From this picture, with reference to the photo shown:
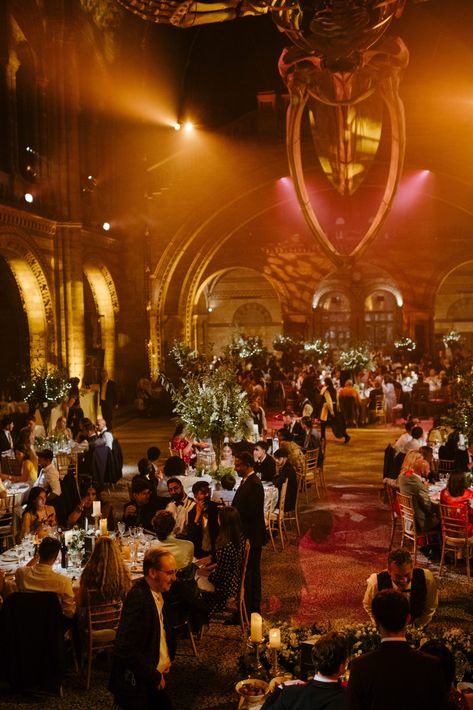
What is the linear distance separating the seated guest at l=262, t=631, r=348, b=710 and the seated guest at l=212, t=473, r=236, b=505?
4.52 meters

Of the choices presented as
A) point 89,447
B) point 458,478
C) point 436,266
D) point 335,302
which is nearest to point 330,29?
point 458,478

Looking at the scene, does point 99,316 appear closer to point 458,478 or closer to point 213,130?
point 213,130

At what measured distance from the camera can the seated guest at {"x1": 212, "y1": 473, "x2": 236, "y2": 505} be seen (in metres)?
7.09

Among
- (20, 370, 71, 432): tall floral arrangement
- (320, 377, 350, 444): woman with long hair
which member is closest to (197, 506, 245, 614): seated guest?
(20, 370, 71, 432): tall floral arrangement

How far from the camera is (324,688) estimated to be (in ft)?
8.23

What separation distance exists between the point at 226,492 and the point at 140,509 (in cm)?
118

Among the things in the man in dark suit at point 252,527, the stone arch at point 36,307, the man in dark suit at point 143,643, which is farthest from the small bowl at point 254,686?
the stone arch at point 36,307

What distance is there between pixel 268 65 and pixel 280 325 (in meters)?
11.5

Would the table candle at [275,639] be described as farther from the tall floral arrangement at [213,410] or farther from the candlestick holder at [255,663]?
the tall floral arrangement at [213,410]

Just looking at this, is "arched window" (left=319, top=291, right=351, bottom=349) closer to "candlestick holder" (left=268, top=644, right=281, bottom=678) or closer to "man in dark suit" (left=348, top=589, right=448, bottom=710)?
"candlestick holder" (left=268, top=644, right=281, bottom=678)

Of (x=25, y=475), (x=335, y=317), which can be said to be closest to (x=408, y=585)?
(x=25, y=475)

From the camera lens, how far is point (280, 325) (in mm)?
30703

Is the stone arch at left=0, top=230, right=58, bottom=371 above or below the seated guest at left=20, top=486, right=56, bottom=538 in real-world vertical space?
above

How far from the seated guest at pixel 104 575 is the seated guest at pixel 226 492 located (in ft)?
8.75
